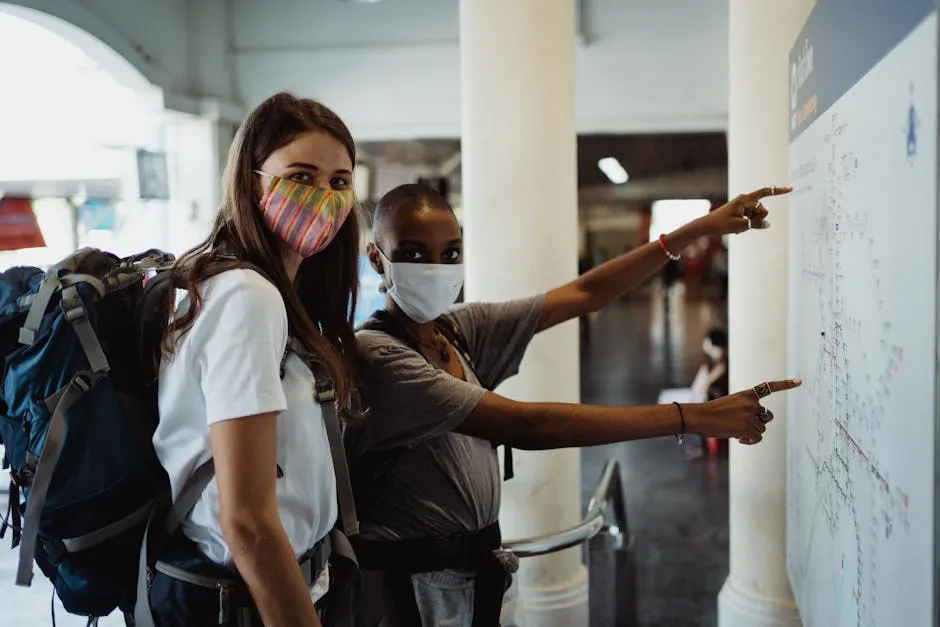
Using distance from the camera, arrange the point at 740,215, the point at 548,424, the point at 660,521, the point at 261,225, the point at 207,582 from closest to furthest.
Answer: the point at 207,582 < the point at 261,225 < the point at 548,424 < the point at 740,215 < the point at 660,521

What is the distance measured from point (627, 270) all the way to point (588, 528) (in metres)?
1.00

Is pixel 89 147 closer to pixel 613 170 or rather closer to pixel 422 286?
pixel 422 286

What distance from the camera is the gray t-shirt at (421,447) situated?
70.2 inches

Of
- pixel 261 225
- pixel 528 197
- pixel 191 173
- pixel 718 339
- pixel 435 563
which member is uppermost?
pixel 191 173

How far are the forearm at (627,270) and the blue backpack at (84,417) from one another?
1190 millimetres

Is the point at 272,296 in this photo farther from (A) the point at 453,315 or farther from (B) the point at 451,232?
(A) the point at 453,315

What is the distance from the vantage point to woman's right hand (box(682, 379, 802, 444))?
164 centimetres

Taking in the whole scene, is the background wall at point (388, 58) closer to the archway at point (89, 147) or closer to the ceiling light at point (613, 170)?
the archway at point (89, 147)

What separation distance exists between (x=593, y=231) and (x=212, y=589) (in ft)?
93.5

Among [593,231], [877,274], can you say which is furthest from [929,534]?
[593,231]

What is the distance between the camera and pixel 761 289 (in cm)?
350

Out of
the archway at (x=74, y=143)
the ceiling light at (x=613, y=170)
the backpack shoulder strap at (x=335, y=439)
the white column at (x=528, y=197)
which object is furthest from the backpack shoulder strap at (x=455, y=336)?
the ceiling light at (x=613, y=170)

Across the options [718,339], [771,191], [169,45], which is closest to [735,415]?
[771,191]

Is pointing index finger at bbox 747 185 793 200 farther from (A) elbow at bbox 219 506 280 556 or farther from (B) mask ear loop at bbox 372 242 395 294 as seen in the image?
(A) elbow at bbox 219 506 280 556
